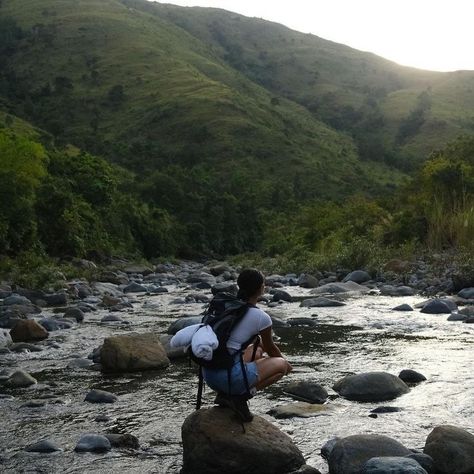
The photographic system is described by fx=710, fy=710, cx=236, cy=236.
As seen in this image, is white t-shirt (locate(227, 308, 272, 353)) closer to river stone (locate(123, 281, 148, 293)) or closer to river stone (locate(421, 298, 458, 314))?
river stone (locate(421, 298, 458, 314))

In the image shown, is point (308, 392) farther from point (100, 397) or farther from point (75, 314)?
point (75, 314)

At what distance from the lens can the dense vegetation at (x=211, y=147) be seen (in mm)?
32375

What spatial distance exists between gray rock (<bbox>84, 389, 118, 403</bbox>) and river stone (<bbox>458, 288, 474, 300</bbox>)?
39.7 feet

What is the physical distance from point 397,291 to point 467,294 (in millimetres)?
2583

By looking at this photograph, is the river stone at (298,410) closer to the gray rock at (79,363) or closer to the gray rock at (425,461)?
the gray rock at (425,461)

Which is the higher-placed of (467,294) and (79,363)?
(467,294)

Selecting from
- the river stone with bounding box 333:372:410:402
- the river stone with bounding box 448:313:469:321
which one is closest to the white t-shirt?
the river stone with bounding box 333:372:410:402

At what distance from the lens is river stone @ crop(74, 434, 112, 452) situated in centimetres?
667

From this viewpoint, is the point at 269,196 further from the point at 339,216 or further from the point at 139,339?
the point at 139,339

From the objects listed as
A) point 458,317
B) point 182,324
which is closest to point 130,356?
point 182,324

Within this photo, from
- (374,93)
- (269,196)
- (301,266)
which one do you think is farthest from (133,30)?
(301,266)

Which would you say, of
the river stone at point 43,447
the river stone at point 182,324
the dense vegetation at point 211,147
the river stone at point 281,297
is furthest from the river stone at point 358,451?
the dense vegetation at point 211,147

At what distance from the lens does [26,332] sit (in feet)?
43.5

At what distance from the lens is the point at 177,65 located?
4875 inches
